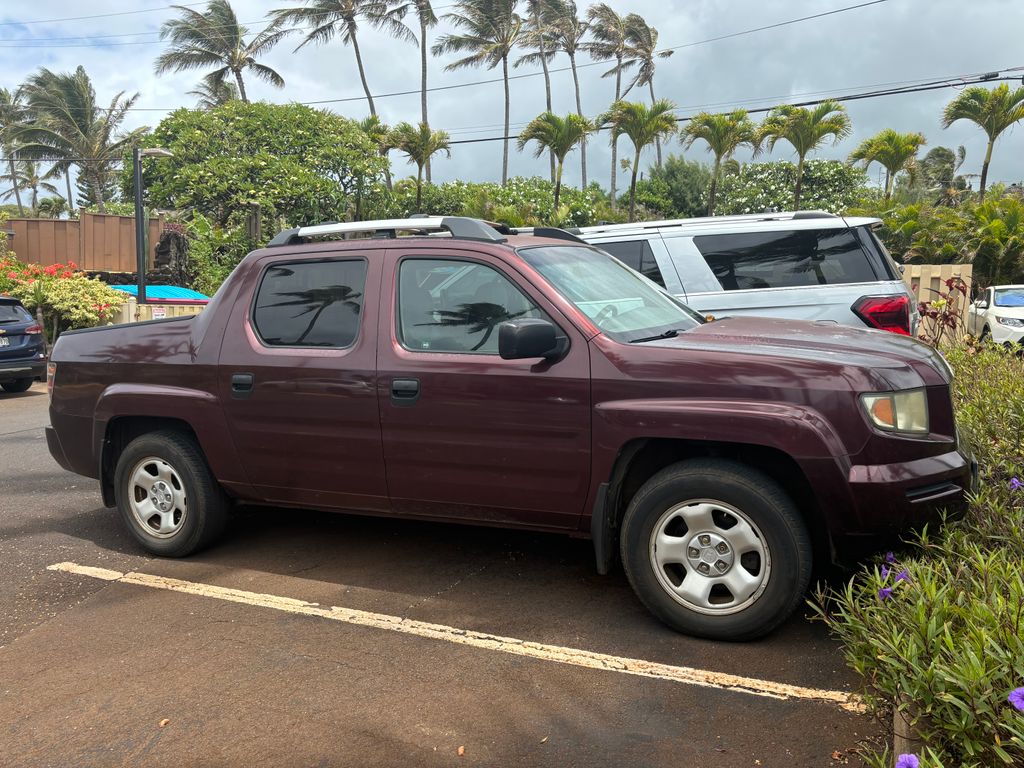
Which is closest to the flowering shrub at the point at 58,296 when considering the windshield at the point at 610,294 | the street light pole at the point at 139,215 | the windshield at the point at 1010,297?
the street light pole at the point at 139,215

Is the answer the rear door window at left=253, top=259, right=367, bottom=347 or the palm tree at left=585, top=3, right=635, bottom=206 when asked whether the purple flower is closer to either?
the rear door window at left=253, top=259, right=367, bottom=347

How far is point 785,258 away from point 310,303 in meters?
4.32

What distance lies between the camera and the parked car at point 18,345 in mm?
13141

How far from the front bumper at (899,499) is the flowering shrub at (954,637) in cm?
9

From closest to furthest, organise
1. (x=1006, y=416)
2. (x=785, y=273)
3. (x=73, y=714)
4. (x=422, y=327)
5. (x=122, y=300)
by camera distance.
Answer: (x=73, y=714), (x=422, y=327), (x=1006, y=416), (x=785, y=273), (x=122, y=300)

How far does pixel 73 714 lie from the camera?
327cm

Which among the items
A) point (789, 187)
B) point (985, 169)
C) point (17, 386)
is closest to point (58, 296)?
point (17, 386)

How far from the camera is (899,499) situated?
342cm

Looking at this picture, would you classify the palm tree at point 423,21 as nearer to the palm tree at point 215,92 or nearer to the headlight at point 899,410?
the palm tree at point 215,92

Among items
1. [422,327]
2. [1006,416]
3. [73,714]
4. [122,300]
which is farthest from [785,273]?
[122,300]

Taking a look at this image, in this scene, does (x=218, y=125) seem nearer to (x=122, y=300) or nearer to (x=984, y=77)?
(x=122, y=300)

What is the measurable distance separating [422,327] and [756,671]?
224 cm

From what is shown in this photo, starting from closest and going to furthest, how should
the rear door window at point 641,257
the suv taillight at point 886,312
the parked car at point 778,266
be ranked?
the suv taillight at point 886,312
the parked car at point 778,266
the rear door window at point 641,257

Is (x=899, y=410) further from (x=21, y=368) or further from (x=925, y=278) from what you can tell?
(x=21, y=368)
